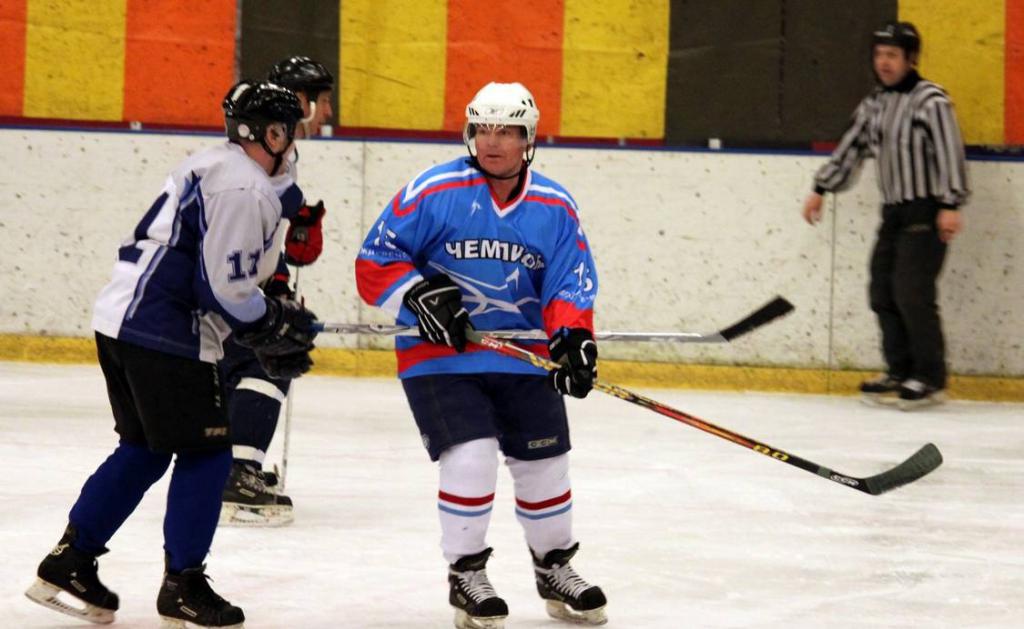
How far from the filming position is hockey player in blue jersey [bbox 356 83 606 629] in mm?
→ 2973

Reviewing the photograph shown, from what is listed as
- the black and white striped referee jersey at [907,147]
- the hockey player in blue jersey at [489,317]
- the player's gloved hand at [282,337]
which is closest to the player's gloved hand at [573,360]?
the hockey player in blue jersey at [489,317]

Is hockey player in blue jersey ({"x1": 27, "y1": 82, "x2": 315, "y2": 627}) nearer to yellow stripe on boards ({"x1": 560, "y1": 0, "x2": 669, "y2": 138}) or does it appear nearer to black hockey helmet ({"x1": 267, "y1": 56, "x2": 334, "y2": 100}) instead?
black hockey helmet ({"x1": 267, "y1": 56, "x2": 334, "y2": 100})

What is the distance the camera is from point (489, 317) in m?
3.11

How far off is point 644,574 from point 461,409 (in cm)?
74

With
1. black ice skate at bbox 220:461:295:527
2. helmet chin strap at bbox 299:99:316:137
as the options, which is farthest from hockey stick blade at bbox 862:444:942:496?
helmet chin strap at bbox 299:99:316:137

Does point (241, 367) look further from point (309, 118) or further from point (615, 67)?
point (615, 67)

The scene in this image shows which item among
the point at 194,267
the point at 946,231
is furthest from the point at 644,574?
the point at 946,231

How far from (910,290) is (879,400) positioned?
0.45m

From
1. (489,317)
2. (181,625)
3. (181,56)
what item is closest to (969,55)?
(181,56)

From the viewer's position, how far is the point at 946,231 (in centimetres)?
614

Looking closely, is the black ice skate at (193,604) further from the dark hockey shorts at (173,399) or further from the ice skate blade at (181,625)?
the dark hockey shorts at (173,399)

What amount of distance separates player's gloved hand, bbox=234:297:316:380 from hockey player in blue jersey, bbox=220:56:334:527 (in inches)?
33.3

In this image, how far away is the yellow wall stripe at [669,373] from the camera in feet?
21.1

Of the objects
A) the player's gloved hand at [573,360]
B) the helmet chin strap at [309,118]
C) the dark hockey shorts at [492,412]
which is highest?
the helmet chin strap at [309,118]
